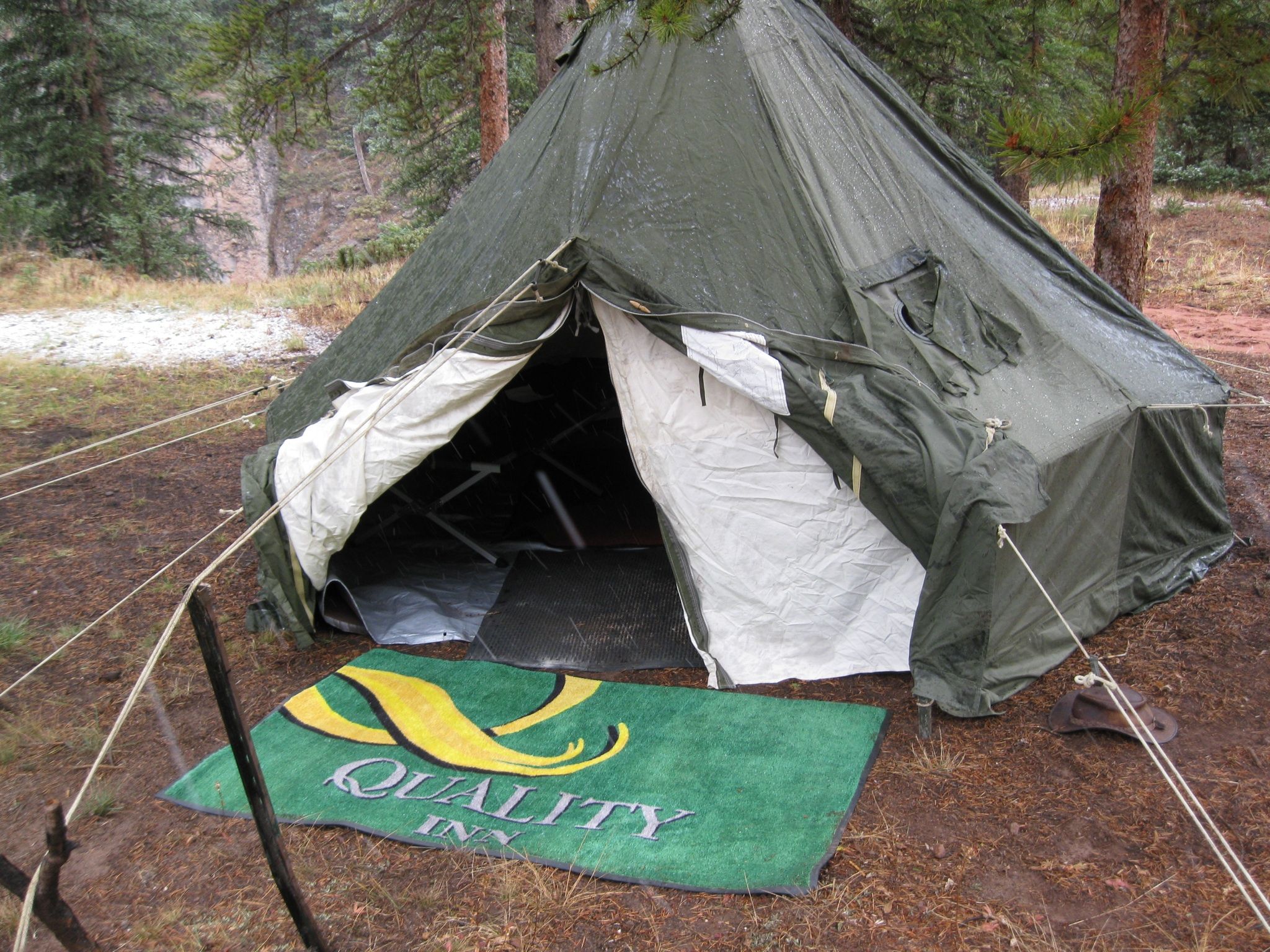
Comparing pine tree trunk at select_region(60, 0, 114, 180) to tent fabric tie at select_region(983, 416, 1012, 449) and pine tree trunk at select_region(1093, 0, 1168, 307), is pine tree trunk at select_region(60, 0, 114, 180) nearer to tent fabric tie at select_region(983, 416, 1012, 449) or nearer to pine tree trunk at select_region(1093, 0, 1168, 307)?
pine tree trunk at select_region(1093, 0, 1168, 307)

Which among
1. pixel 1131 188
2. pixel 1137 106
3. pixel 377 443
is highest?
pixel 1137 106

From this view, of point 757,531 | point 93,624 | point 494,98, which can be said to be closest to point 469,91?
point 494,98

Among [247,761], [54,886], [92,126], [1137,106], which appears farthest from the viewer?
[92,126]

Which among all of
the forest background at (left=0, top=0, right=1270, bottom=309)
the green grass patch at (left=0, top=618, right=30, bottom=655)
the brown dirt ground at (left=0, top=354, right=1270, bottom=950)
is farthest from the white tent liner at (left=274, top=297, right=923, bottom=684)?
the green grass patch at (left=0, top=618, right=30, bottom=655)

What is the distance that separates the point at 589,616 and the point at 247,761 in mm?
2263

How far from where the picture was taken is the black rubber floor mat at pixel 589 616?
397cm

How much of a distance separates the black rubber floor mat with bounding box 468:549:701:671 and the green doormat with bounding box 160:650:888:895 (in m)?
0.19

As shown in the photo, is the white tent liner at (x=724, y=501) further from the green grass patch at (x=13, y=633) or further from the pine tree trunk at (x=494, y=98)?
the pine tree trunk at (x=494, y=98)

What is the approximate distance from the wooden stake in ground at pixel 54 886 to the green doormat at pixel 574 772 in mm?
801

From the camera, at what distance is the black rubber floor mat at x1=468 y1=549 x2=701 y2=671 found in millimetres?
3973

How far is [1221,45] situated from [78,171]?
15544 mm

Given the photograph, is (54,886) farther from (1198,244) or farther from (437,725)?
(1198,244)

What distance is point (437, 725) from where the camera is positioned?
138 inches

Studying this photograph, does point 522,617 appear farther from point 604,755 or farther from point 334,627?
point 604,755
